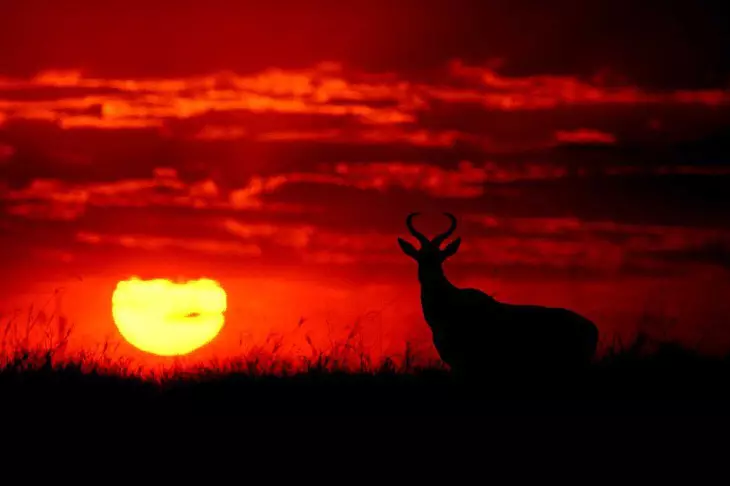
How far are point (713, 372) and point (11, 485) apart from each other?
727 cm

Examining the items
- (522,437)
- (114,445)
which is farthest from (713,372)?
(114,445)

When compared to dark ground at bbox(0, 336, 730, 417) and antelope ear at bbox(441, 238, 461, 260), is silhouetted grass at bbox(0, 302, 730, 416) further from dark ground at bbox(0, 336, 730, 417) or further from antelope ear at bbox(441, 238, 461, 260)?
antelope ear at bbox(441, 238, 461, 260)

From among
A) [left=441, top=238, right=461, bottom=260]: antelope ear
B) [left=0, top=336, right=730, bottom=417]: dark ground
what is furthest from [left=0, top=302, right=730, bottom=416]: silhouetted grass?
[left=441, top=238, right=461, bottom=260]: antelope ear

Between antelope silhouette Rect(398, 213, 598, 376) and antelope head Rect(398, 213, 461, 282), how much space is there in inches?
3.2

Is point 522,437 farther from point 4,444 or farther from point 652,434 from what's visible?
point 4,444

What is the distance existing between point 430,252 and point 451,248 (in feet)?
0.95

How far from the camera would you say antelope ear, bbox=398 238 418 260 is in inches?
626

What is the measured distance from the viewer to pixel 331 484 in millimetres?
9172

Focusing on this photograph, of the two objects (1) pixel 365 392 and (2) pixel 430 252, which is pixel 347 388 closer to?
(1) pixel 365 392

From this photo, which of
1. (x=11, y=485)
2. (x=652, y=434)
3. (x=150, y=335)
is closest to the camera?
(x=11, y=485)

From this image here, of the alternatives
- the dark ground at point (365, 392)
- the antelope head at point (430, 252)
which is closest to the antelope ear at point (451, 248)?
the antelope head at point (430, 252)

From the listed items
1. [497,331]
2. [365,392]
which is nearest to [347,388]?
[365,392]

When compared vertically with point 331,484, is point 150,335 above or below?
above

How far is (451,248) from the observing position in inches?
617
